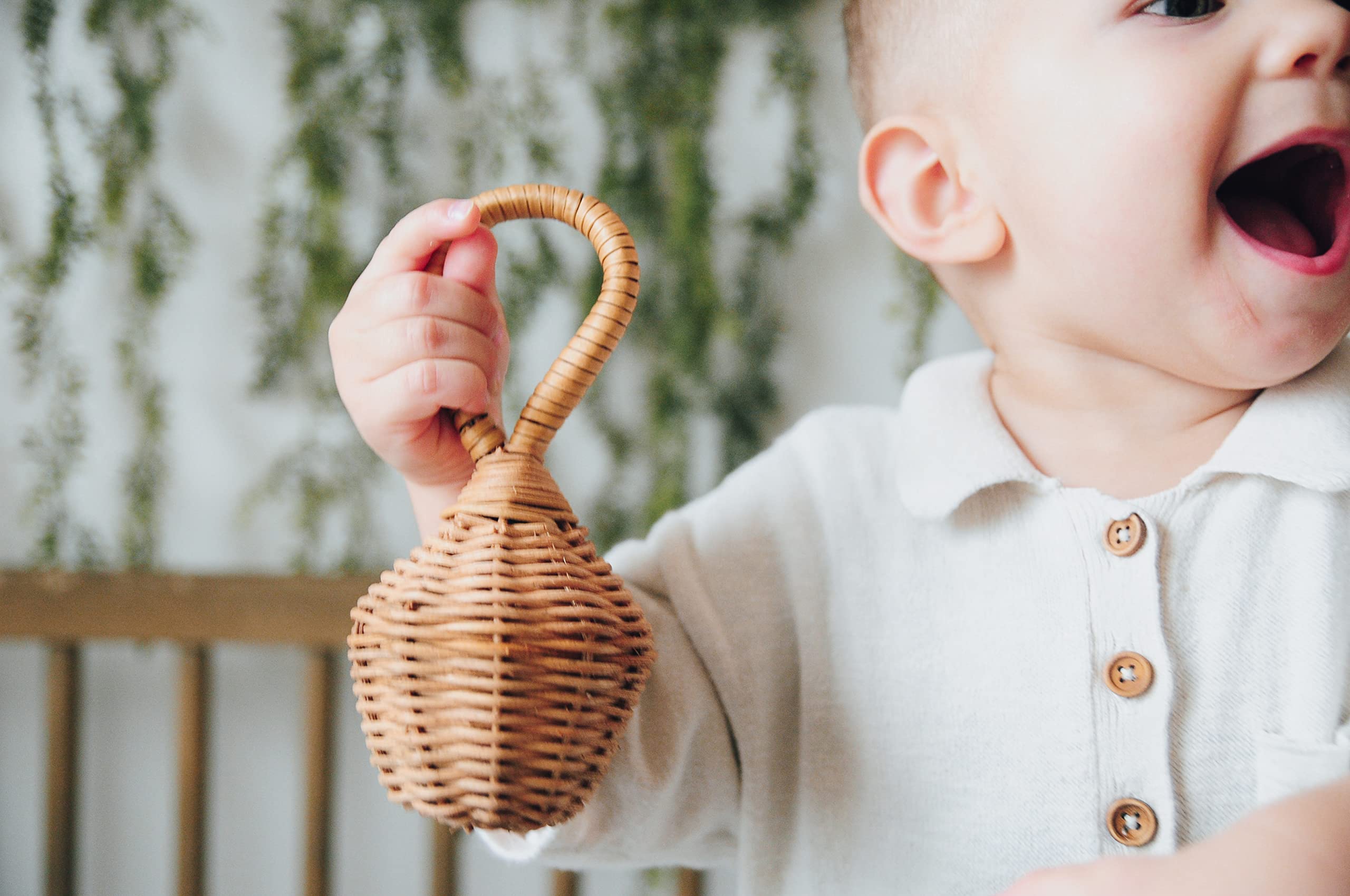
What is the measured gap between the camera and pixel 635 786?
1.82 feet

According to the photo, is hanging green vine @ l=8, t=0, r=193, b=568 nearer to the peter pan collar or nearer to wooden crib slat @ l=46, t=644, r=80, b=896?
Result: wooden crib slat @ l=46, t=644, r=80, b=896

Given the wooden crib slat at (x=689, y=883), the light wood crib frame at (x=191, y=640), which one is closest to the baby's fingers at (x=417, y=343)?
the light wood crib frame at (x=191, y=640)

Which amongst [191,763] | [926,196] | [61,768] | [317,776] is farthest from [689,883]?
[926,196]

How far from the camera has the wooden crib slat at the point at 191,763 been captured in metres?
1.13

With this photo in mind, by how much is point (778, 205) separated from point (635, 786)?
0.88m

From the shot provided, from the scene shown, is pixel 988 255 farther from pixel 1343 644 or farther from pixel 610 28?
pixel 610 28

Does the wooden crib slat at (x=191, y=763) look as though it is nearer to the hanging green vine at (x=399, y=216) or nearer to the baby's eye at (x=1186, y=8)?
the hanging green vine at (x=399, y=216)

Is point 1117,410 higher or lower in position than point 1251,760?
higher

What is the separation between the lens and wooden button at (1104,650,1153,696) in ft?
1.65

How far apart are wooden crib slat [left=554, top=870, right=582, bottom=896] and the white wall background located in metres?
0.13

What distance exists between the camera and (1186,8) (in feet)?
1.67

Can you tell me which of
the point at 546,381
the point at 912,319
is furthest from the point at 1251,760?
the point at 912,319

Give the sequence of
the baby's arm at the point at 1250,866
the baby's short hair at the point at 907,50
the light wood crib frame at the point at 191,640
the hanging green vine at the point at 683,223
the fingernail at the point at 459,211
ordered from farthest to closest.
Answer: the hanging green vine at the point at 683,223
the light wood crib frame at the point at 191,640
the baby's short hair at the point at 907,50
the fingernail at the point at 459,211
the baby's arm at the point at 1250,866

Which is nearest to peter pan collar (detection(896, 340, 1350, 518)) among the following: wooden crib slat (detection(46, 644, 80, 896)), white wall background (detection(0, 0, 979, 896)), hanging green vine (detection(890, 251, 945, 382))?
hanging green vine (detection(890, 251, 945, 382))
